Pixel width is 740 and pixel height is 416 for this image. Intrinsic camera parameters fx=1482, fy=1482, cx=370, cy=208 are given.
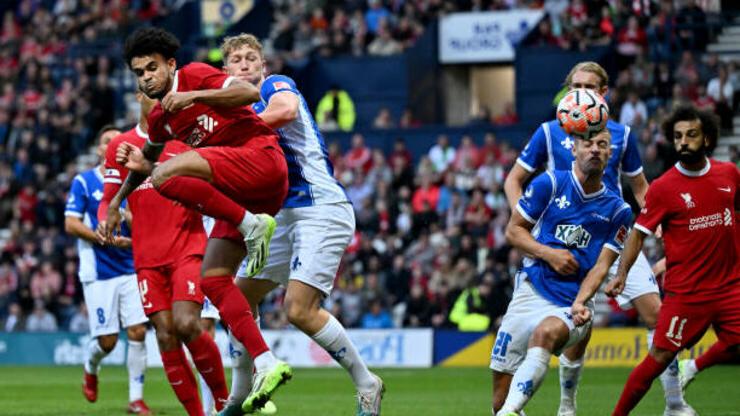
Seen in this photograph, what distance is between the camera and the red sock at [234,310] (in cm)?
957

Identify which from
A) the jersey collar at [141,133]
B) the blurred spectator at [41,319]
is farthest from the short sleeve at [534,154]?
the blurred spectator at [41,319]

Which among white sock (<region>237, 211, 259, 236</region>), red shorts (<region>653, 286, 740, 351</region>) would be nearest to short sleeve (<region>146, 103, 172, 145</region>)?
white sock (<region>237, 211, 259, 236</region>)

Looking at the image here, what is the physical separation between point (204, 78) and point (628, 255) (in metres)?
3.29

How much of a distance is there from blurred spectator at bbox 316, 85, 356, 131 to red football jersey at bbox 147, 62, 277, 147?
20.1 metres

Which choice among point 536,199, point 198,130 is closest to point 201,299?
point 198,130

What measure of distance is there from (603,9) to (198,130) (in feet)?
64.1

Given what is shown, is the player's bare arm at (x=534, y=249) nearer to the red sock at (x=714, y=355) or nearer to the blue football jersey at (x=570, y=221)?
the blue football jersey at (x=570, y=221)

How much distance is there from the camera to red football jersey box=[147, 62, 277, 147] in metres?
9.62

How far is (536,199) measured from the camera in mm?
10125

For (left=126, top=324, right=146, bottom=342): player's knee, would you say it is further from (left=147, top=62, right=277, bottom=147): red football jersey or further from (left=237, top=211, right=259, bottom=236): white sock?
(left=237, top=211, right=259, bottom=236): white sock

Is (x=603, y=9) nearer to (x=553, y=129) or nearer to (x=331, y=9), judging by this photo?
(x=331, y=9)

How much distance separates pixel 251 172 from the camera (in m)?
9.44

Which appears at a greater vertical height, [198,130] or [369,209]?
[198,130]

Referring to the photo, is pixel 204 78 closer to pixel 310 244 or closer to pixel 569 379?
pixel 310 244
